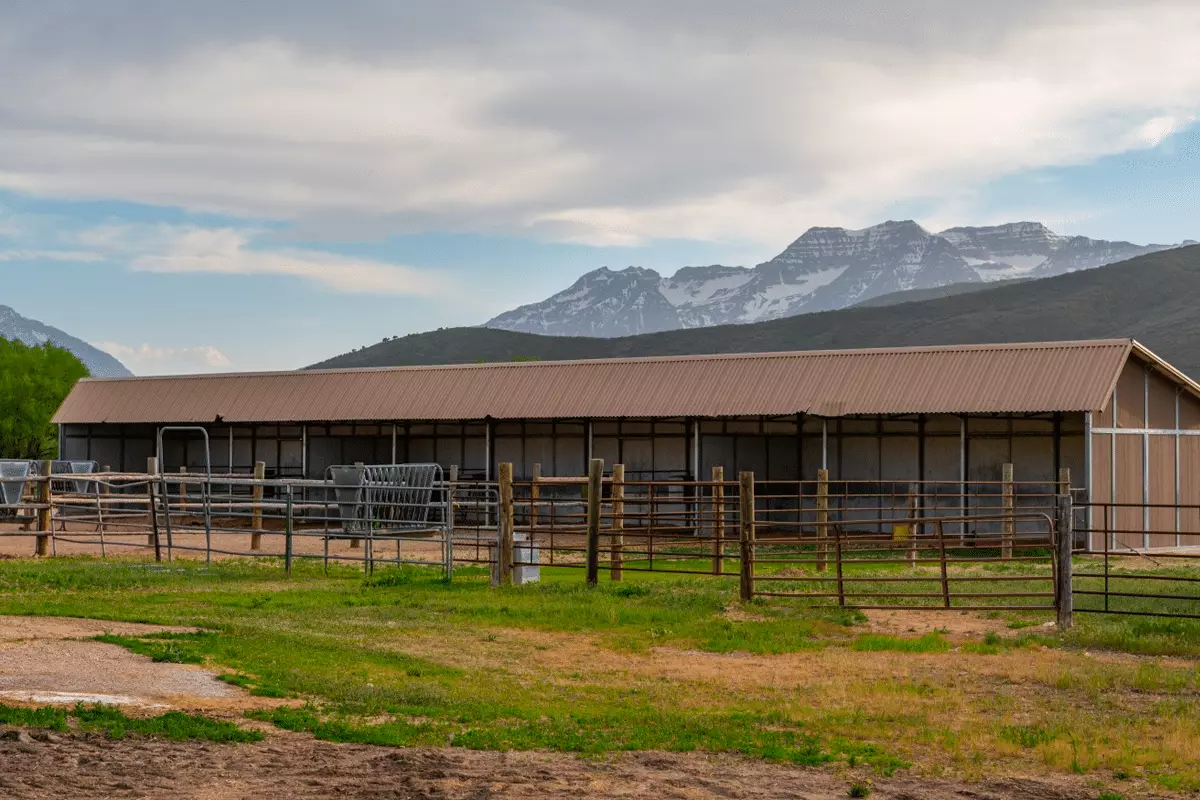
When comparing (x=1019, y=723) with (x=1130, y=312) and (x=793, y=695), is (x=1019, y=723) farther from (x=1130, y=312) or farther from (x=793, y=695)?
(x=1130, y=312)

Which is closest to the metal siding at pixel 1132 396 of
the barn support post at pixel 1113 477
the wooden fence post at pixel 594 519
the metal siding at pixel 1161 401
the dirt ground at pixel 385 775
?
the barn support post at pixel 1113 477

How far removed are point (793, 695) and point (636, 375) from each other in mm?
24707

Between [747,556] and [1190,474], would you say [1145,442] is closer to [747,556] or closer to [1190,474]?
[1190,474]

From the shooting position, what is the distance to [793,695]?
36.6ft

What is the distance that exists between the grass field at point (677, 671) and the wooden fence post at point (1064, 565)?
0.26 m

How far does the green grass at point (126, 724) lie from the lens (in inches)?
347

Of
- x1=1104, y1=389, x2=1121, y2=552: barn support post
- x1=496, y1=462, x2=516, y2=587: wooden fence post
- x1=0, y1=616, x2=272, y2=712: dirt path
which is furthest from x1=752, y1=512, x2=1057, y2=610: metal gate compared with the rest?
x1=0, y1=616, x2=272, y2=712: dirt path

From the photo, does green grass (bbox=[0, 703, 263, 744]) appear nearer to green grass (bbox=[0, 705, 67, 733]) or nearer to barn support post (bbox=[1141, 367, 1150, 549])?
green grass (bbox=[0, 705, 67, 733])

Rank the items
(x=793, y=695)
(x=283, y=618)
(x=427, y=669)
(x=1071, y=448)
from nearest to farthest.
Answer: (x=793, y=695) < (x=427, y=669) < (x=283, y=618) < (x=1071, y=448)

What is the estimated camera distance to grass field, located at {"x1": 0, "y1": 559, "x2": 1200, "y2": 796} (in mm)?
9203

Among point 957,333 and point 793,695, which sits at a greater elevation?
point 957,333

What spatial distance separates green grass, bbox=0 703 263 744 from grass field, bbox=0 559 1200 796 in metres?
0.50

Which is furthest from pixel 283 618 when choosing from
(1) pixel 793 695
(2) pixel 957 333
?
(2) pixel 957 333

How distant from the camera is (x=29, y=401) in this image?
78.4 m
